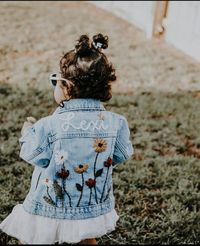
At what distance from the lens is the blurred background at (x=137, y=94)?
3.33m

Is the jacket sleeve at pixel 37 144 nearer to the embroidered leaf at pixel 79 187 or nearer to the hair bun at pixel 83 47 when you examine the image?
the embroidered leaf at pixel 79 187

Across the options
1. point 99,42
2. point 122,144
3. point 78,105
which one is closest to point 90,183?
point 122,144

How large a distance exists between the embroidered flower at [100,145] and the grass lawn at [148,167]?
1.10 m

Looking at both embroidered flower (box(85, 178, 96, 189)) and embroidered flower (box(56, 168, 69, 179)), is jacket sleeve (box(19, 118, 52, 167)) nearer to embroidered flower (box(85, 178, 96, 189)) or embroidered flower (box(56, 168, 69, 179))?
embroidered flower (box(56, 168, 69, 179))

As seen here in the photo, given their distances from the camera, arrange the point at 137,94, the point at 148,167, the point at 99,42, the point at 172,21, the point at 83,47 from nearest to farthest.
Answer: the point at 83,47 → the point at 99,42 → the point at 148,167 → the point at 137,94 → the point at 172,21

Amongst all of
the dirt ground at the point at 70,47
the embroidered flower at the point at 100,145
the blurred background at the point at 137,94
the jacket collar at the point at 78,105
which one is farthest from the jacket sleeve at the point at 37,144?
the dirt ground at the point at 70,47

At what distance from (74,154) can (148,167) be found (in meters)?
2.01

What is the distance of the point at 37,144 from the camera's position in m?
2.07

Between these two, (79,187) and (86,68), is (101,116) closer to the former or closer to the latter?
(86,68)

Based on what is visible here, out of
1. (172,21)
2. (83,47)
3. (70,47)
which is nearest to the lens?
(83,47)

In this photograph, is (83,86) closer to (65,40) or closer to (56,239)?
(56,239)

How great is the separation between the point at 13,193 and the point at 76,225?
1323 mm

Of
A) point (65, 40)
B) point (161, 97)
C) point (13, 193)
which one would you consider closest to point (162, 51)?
point (65, 40)

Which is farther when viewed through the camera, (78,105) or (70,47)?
(70,47)
